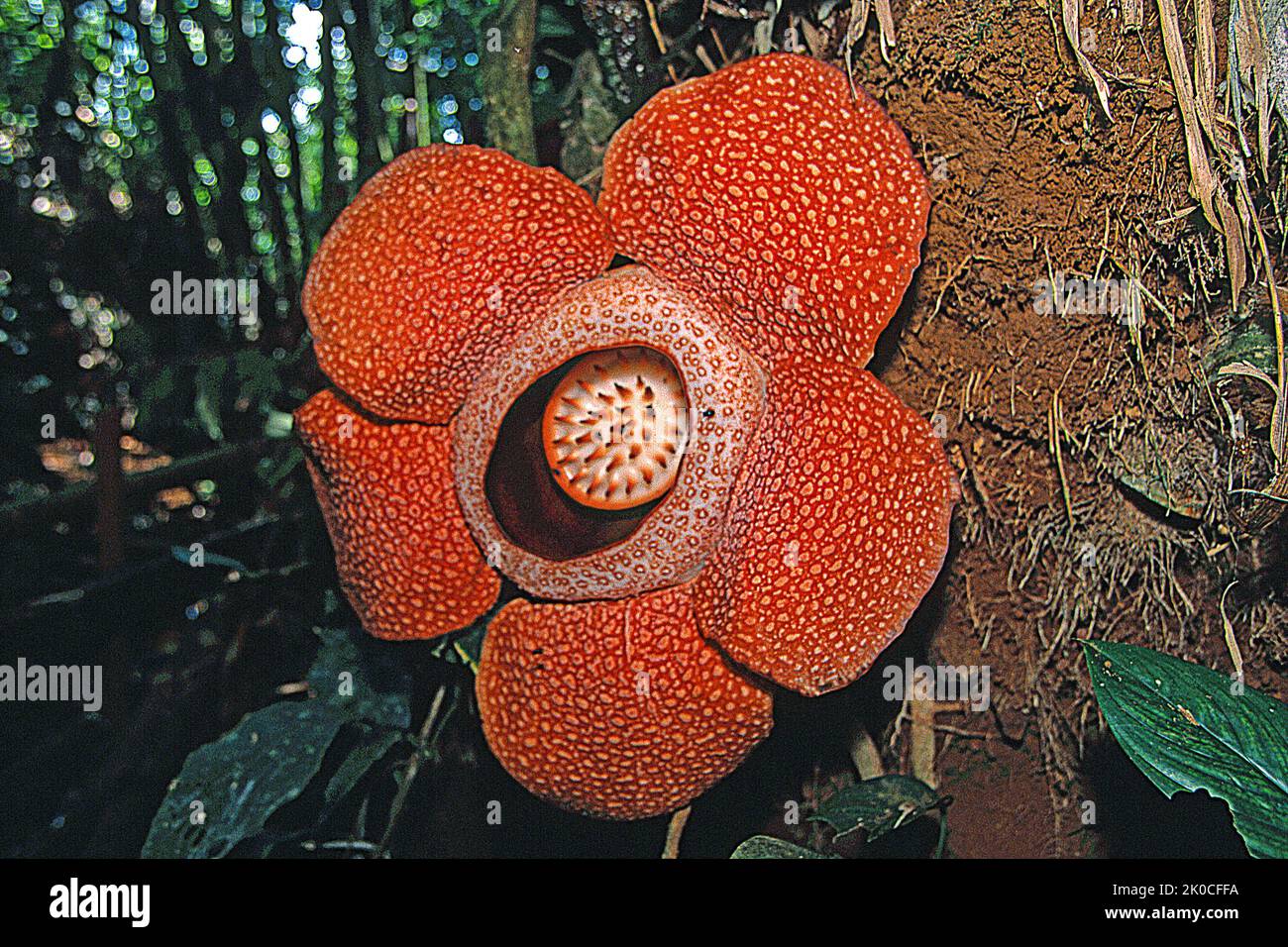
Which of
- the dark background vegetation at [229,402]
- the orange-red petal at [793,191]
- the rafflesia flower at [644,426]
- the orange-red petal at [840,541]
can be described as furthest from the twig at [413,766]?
the orange-red petal at [793,191]

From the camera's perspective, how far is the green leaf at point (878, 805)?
1293 millimetres

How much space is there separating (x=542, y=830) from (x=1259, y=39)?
1502mm

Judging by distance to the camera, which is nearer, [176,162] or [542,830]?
[542,830]

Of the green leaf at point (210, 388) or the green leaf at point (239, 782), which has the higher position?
the green leaf at point (210, 388)

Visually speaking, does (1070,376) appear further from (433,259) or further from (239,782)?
(239,782)

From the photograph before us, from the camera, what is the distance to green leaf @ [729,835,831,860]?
126cm

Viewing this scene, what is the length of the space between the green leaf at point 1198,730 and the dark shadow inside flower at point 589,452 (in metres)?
0.58

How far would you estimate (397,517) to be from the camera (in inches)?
49.7

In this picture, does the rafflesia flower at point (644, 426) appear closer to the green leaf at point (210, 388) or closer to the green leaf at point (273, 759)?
the green leaf at point (273, 759)

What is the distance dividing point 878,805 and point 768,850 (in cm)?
18

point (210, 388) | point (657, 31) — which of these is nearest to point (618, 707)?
point (657, 31)
